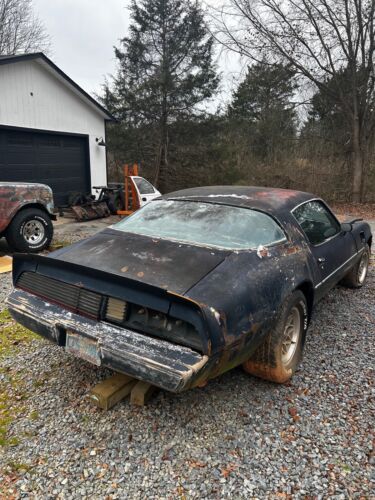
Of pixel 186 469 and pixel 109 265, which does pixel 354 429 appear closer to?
pixel 186 469

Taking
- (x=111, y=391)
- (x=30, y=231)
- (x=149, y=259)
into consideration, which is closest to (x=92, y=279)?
(x=149, y=259)

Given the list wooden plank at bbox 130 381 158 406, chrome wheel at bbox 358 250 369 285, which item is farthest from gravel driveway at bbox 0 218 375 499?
chrome wheel at bbox 358 250 369 285

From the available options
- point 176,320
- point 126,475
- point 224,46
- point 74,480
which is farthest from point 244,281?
point 224,46

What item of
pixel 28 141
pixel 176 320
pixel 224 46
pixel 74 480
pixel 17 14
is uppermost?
pixel 17 14

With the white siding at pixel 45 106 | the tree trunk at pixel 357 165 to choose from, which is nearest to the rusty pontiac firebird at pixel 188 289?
the white siding at pixel 45 106

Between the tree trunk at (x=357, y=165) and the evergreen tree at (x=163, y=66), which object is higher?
the evergreen tree at (x=163, y=66)

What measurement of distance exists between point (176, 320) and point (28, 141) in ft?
34.6

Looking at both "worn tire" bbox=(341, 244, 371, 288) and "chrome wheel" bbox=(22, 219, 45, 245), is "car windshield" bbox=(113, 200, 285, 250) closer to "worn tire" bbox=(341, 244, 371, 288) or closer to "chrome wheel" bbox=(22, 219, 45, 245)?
"worn tire" bbox=(341, 244, 371, 288)

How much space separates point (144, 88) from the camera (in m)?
16.7

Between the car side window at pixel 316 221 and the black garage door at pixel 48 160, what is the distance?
30.4 feet

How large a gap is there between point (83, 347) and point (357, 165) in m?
15.2

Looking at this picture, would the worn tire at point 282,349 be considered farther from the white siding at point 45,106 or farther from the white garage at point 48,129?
the white siding at point 45,106

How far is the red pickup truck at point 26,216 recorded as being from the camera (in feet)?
20.2

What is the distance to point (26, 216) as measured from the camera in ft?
20.9
